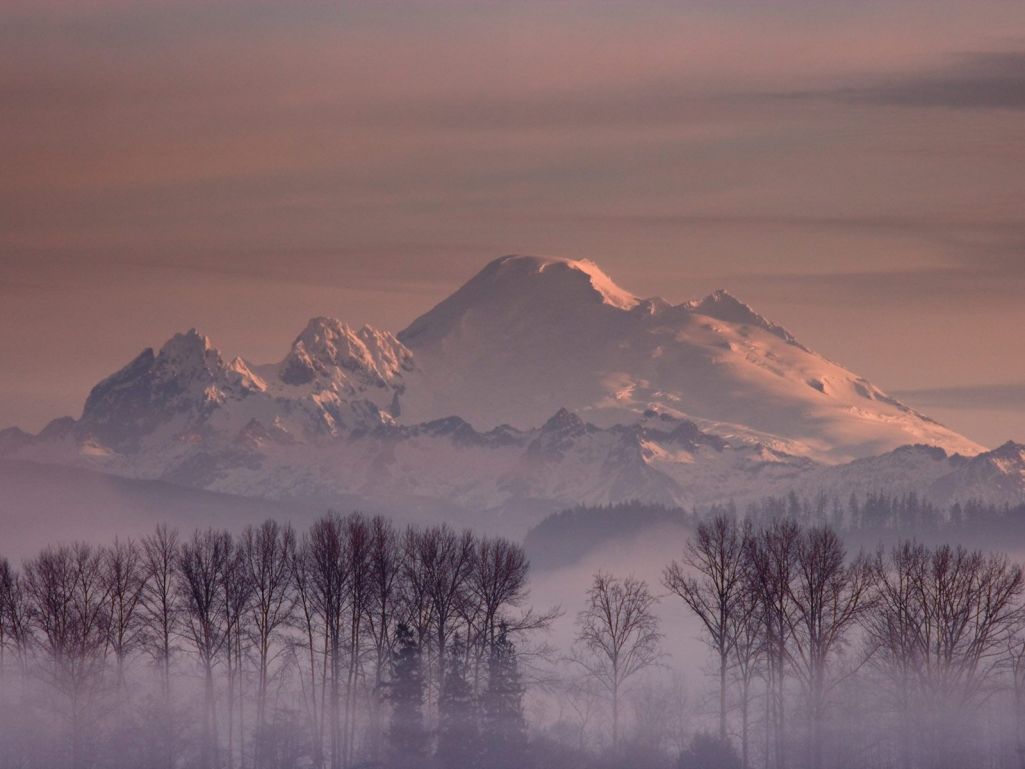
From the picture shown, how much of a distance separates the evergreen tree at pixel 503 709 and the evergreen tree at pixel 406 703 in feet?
13.2

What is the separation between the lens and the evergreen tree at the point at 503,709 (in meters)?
148

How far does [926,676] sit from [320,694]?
149 feet

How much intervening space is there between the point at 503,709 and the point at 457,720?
9.90 feet

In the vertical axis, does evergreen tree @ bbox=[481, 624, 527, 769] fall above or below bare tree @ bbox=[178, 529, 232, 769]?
below

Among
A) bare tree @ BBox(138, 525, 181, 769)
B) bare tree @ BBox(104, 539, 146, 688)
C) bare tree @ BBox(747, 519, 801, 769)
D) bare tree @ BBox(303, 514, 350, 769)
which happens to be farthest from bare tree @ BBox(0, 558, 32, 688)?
bare tree @ BBox(747, 519, 801, 769)

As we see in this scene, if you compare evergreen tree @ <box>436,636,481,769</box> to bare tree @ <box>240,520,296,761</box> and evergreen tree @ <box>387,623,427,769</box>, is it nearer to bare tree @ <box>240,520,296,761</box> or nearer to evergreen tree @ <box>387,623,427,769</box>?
evergreen tree @ <box>387,623,427,769</box>

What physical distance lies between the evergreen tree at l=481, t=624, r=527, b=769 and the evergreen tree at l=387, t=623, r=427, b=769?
13.2 ft

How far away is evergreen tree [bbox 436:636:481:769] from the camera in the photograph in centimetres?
14775

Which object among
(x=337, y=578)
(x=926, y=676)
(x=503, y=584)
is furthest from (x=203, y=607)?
(x=926, y=676)

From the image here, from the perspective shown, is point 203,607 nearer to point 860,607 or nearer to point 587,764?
point 587,764

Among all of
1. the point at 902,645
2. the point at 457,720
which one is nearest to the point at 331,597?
the point at 457,720

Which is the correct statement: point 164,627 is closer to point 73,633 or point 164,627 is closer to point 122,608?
point 122,608

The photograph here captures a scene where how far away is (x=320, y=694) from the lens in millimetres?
177000

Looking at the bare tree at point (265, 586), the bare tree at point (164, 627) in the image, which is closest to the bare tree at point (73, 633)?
the bare tree at point (164, 627)
